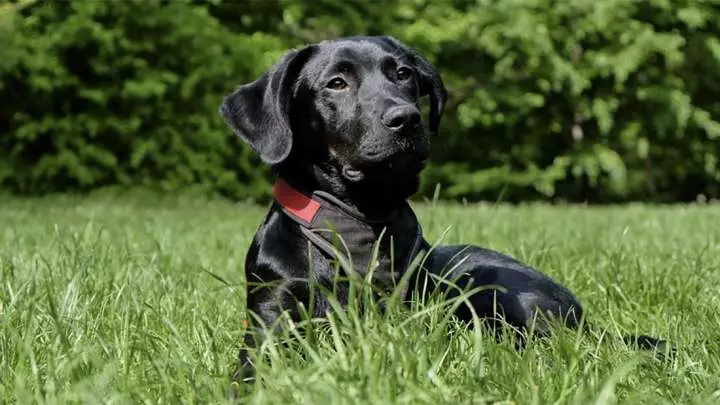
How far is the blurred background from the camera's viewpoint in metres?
13.3

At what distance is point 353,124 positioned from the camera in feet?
10.3

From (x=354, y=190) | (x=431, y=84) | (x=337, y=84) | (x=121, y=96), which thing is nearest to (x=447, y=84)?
(x=121, y=96)

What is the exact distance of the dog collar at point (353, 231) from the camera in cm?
Answer: 308

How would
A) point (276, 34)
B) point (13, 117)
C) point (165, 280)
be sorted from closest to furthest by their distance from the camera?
point (165, 280) → point (13, 117) → point (276, 34)

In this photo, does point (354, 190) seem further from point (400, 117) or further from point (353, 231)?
point (400, 117)

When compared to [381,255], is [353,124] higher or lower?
higher

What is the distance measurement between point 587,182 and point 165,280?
46.3 ft

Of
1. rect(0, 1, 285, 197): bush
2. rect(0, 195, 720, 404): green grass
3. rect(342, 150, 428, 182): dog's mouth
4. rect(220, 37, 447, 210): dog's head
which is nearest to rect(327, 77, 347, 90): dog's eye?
rect(220, 37, 447, 210): dog's head

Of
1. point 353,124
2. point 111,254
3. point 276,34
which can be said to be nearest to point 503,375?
point 353,124

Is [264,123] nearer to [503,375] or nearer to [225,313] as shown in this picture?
[225,313]

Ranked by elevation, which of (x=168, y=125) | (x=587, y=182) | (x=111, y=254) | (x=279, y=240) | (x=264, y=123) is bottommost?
(x=587, y=182)

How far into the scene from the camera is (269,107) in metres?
3.30

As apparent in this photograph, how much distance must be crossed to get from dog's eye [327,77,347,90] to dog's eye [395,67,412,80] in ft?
0.74

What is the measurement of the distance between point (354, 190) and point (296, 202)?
197mm
